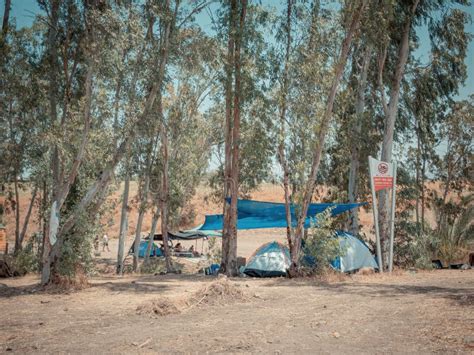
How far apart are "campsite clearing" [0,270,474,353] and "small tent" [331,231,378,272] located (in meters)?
5.12

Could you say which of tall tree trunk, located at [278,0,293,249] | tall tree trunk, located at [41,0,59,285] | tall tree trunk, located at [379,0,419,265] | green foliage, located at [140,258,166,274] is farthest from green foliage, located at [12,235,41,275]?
tall tree trunk, located at [379,0,419,265]

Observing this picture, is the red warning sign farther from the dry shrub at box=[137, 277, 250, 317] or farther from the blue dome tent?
the dry shrub at box=[137, 277, 250, 317]

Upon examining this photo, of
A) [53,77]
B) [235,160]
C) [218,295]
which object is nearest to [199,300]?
[218,295]

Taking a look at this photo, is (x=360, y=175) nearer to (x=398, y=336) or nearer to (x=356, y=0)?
(x=356, y=0)

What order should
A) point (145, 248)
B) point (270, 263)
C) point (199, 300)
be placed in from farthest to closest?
point (145, 248) → point (270, 263) → point (199, 300)

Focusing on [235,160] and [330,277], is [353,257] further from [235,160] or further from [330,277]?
[235,160]

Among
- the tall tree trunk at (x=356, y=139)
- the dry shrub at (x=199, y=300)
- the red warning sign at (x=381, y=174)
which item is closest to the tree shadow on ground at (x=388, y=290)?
the dry shrub at (x=199, y=300)

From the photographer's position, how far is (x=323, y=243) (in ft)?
42.7

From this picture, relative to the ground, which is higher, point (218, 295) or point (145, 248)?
point (145, 248)

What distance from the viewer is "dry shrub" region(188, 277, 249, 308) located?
26.9 ft

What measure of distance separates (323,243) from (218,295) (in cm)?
534

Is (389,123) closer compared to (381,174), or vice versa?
(381,174)

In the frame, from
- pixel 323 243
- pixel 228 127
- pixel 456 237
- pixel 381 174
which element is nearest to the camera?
pixel 323 243

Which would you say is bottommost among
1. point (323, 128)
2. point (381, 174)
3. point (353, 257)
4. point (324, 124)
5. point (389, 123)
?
point (353, 257)
